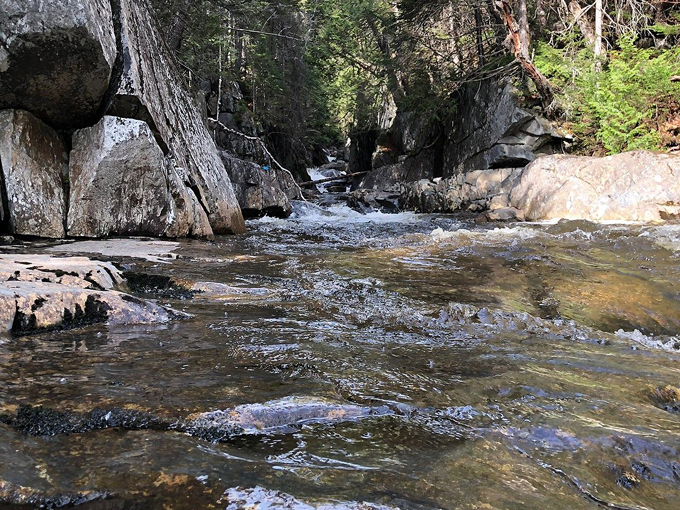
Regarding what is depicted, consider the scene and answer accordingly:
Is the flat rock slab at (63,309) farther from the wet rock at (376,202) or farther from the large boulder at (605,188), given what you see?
the wet rock at (376,202)

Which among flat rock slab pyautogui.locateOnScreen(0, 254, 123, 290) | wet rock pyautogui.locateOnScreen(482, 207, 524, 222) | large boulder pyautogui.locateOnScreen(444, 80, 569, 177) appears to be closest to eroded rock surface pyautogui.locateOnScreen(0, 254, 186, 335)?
flat rock slab pyautogui.locateOnScreen(0, 254, 123, 290)

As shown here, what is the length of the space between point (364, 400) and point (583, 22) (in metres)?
16.7

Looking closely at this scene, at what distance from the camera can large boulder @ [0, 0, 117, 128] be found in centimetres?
530

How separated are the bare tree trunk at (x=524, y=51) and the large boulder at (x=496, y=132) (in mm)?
493

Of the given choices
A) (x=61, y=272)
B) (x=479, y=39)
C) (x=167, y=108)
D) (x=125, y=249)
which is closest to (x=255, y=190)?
(x=167, y=108)

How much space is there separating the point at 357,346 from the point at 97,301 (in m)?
1.69

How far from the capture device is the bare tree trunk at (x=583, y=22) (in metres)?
14.1

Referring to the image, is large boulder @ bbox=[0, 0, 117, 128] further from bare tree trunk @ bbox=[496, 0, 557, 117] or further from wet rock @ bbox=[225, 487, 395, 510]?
bare tree trunk @ bbox=[496, 0, 557, 117]

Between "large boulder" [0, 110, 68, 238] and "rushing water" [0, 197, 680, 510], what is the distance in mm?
2436

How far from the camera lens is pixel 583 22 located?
14.7 metres

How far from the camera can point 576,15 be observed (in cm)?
1402

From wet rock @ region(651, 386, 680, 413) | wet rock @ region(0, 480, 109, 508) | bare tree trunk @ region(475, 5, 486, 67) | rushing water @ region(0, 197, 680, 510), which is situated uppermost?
bare tree trunk @ region(475, 5, 486, 67)

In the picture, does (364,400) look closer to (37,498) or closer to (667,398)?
(37,498)

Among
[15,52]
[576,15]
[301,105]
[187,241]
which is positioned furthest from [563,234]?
[301,105]
